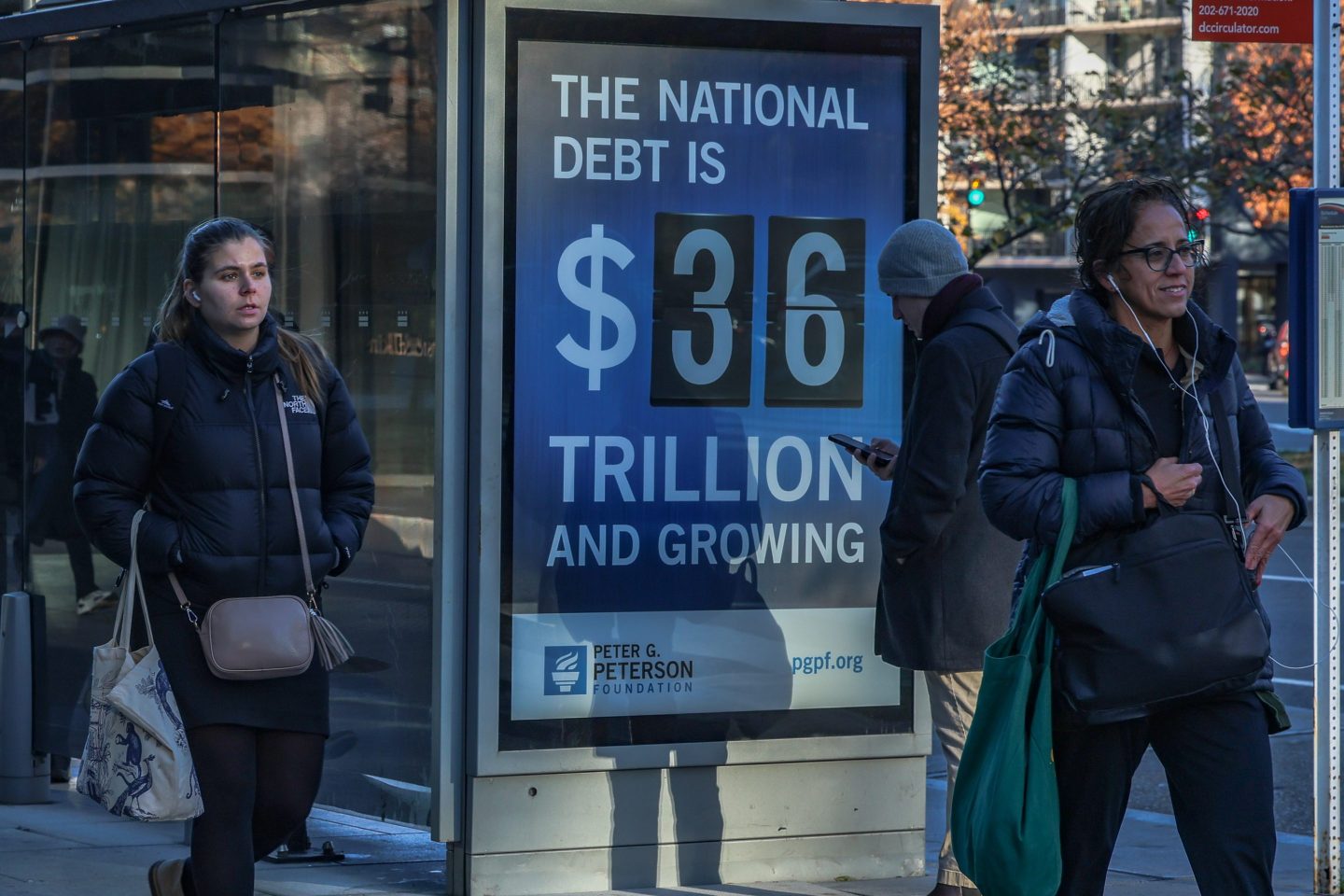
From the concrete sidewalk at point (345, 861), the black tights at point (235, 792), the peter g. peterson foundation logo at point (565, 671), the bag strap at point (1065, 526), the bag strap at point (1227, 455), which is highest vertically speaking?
the bag strap at point (1227, 455)

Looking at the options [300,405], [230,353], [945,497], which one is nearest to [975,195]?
[945,497]

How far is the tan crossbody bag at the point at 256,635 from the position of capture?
4.26 m

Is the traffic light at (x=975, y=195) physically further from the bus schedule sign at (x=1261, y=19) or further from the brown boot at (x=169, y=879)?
the brown boot at (x=169, y=879)

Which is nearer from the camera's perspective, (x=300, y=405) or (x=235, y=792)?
(x=235, y=792)

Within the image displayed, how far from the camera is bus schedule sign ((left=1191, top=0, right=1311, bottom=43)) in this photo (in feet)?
18.6

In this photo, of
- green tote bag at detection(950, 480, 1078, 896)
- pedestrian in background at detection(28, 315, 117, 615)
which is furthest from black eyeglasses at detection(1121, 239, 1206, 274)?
pedestrian in background at detection(28, 315, 117, 615)

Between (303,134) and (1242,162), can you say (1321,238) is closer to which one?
(303,134)

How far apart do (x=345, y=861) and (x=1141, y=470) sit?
10.6ft

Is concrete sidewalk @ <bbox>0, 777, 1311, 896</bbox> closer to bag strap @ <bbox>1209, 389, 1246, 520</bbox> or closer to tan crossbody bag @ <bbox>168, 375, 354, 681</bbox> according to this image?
tan crossbody bag @ <bbox>168, 375, 354, 681</bbox>

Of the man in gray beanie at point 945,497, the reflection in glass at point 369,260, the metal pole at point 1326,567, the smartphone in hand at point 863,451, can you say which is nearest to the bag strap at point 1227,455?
the man in gray beanie at point 945,497

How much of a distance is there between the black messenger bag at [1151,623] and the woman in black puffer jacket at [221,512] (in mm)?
1663

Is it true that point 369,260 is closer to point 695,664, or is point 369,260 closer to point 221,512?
point 695,664

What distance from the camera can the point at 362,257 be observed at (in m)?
6.09

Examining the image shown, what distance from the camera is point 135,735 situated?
4.26 meters
